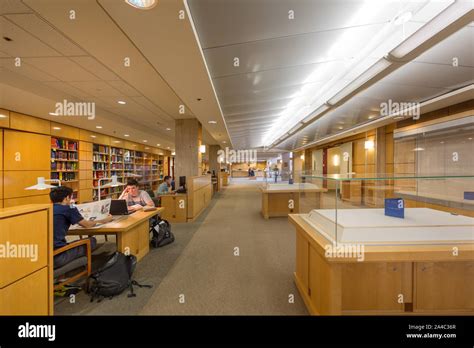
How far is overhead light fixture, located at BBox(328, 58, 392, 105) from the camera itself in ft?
10.1

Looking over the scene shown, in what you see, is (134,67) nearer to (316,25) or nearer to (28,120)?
(316,25)

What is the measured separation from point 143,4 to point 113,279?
301cm

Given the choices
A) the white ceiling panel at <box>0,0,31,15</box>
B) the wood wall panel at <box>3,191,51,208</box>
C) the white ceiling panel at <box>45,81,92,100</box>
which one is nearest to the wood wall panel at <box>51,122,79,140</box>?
the wood wall panel at <box>3,191,51,208</box>

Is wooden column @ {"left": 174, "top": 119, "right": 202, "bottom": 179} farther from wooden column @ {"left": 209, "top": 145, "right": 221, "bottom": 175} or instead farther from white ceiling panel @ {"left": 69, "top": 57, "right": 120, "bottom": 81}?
wooden column @ {"left": 209, "top": 145, "right": 221, "bottom": 175}

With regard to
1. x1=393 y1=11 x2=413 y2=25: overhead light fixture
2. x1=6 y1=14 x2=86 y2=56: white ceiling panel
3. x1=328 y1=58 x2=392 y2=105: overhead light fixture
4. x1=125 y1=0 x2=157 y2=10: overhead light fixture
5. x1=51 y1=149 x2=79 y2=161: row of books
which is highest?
x1=393 y1=11 x2=413 y2=25: overhead light fixture

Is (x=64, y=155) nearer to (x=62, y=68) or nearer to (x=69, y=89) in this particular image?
(x=69, y=89)

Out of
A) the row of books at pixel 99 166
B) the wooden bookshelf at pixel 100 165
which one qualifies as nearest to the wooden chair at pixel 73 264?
the wooden bookshelf at pixel 100 165

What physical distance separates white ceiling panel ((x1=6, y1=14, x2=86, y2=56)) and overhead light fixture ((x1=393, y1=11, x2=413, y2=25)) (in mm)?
4219

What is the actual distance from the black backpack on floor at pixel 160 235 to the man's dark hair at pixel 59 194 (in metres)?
1.83

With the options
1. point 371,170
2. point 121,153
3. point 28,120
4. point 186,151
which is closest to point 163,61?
point 186,151

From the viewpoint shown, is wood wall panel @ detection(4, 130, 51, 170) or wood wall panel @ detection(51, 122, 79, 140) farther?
wood wall panel @ detection(51, 122, 79, 140)

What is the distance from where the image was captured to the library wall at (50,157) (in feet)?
17.7

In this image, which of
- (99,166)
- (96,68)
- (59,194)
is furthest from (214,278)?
(99,166)

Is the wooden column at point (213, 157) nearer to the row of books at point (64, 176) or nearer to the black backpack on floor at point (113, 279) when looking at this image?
the row of books at point (64, 176)
